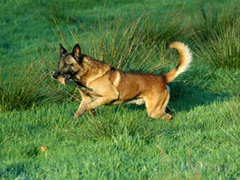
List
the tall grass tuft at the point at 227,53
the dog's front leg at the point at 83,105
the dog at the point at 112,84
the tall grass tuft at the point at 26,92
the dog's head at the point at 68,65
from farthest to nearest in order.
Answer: the tall grass tuft at the point at 227,53
the tall grass tuft at the point at 26,92
the dog's front leg at the point at 83,105
the dog at the point at 112,84
the dog's head at the point at 68,65

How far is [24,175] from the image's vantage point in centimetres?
492

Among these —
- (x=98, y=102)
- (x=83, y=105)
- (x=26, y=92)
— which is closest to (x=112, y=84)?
(x=98, y=102)

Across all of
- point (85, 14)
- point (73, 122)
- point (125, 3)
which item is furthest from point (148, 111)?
point (125, 3)

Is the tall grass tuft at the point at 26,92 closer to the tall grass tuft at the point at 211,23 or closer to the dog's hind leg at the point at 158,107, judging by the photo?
the dog's hind leg at the point at 158,107

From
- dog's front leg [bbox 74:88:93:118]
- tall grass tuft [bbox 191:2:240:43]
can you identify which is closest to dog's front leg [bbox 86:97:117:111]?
dog's front leg [bbox 74:88:93:118]

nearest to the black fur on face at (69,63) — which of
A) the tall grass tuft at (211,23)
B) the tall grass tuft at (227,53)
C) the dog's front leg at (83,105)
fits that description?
the dog's front leg at (83,105)

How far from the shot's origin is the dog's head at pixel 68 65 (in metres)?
6.93

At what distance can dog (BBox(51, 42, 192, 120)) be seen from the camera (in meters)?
7.11

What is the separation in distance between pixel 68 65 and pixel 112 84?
79 cm

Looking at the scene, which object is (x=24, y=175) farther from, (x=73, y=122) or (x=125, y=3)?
(x=125, y=3)

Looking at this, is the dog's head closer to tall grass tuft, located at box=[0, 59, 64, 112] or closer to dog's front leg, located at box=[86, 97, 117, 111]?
dog's front leg, located at box=[86, 97, 117, 111]

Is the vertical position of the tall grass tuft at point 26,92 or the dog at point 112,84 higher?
the dog at point 112,84

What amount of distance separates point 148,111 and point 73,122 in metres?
1.26

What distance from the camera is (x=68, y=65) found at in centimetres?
699
